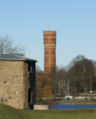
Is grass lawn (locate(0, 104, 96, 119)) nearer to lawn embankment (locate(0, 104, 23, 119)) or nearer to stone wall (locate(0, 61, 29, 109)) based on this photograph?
lawn embankment (locate(0, 104, 23, 119))

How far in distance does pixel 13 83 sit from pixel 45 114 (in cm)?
698

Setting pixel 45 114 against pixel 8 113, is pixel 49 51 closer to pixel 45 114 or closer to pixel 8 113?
pixel 45 114

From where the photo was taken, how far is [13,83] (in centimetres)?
3466

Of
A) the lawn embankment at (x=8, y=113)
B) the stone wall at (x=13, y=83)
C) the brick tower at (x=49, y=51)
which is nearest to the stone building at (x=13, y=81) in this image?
the stone wall at (x=13, y=83)

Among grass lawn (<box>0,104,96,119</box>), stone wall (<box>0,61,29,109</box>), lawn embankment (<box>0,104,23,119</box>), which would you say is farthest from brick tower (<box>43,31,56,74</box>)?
lawn embankment (<box>0,104,23,119</box>)

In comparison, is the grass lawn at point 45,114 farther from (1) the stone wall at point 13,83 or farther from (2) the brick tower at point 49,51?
(2) the brick tower at point 49,51

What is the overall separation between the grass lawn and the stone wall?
543cm

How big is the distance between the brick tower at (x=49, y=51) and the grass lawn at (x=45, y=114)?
94978mm

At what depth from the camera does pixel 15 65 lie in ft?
115

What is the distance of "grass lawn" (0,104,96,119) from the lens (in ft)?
87.0

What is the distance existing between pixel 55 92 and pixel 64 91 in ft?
12.4

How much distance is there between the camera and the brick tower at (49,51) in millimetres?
127312

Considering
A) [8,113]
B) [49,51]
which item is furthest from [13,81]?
[49,51]

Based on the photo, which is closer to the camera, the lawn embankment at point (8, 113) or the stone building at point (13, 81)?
the lawn embankment at point (8, 113)
